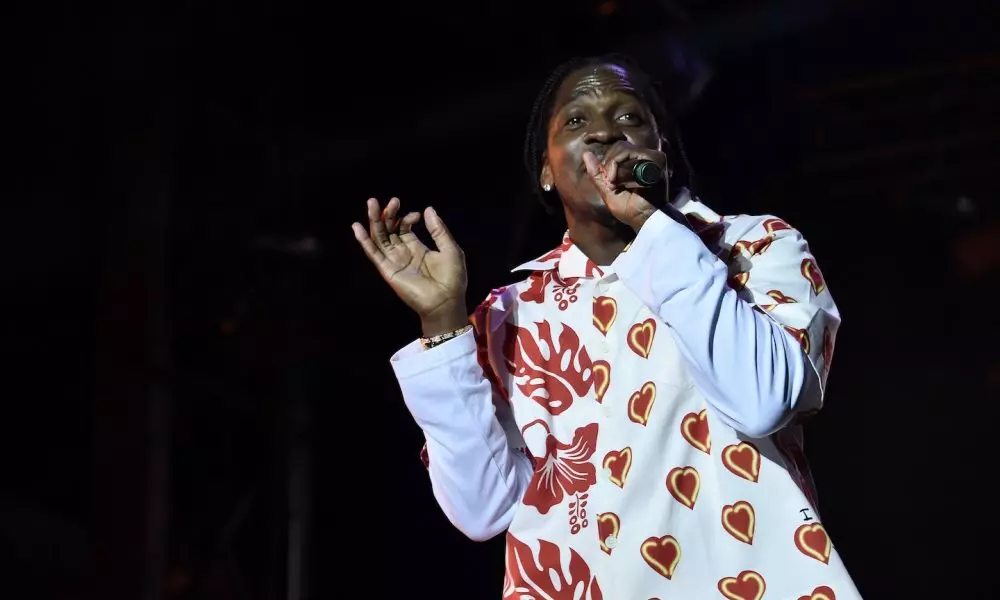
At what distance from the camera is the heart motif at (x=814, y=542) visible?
1.46m

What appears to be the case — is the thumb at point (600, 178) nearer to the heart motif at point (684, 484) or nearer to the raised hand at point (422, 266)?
the raised hand at point (422, 266)

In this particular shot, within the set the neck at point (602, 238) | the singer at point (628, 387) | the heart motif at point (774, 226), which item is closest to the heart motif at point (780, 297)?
the singer at point (628, 387)

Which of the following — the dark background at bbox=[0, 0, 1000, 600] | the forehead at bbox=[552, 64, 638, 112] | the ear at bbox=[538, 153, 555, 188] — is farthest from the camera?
the dark background at bbox=[0, 0, 1000, 600]

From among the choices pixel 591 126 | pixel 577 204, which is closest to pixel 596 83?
pixel 591 126

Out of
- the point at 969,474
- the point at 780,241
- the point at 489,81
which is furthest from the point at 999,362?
the point at 780,241

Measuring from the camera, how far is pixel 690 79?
423 centimetres

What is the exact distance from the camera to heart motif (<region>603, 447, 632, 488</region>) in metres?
1.58

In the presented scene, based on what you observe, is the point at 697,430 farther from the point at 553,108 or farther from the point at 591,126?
the point at 553,108

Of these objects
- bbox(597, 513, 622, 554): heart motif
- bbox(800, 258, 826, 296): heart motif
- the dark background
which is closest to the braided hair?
bbox(800, 258, 826, 296): heart motif

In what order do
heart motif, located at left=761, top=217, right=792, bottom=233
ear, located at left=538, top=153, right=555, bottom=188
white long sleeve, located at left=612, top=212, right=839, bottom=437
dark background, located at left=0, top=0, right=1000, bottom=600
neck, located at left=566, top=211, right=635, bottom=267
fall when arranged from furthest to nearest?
dark background, located at left=0, top=0, right=1000, bottom=600 < ear, located at left=538, top=153, right=555, bottom=188 < neck, located at left=566, top=211, right=635, bottom=267 < heart motif, located at left=761, top=217, right=792, bottom=233 < white long sleeve, located at left=612, top=212, right=839, bottom=437

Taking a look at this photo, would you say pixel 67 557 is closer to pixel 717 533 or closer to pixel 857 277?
pixel 857 277

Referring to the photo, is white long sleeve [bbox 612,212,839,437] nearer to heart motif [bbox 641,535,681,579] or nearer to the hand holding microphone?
the hand holding microphone

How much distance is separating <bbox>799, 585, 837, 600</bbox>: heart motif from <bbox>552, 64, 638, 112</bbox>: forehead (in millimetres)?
890

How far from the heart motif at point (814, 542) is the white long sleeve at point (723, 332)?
0.15 m
